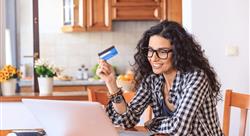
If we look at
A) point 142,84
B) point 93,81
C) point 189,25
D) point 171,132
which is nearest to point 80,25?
point 93,81

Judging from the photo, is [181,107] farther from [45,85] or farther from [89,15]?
[89,15]

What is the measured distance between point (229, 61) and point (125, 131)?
1.67 meters

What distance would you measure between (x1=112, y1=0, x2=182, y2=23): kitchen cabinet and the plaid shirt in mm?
3225

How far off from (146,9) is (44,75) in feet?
7.39

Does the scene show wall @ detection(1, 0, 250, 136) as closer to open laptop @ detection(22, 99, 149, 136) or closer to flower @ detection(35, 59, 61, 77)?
flower @ detection(35, 59, 61, 77)

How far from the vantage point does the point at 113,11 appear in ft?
15.9

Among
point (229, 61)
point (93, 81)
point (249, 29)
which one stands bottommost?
A: point (93, 81)

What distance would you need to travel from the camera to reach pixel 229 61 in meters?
3.03

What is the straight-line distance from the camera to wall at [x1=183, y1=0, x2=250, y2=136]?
9.75 feet

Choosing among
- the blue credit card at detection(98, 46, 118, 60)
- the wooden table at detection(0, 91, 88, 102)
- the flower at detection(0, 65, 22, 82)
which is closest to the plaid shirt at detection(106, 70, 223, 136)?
the blue credit card at detection(98, 46, 118, 60)

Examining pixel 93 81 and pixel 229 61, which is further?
pixel 93 81

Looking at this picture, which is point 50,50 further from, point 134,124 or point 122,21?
point 134,124

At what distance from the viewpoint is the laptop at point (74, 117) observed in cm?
107

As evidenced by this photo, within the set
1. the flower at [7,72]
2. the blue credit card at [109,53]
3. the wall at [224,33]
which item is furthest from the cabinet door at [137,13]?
the blue credit card at [109,53]
